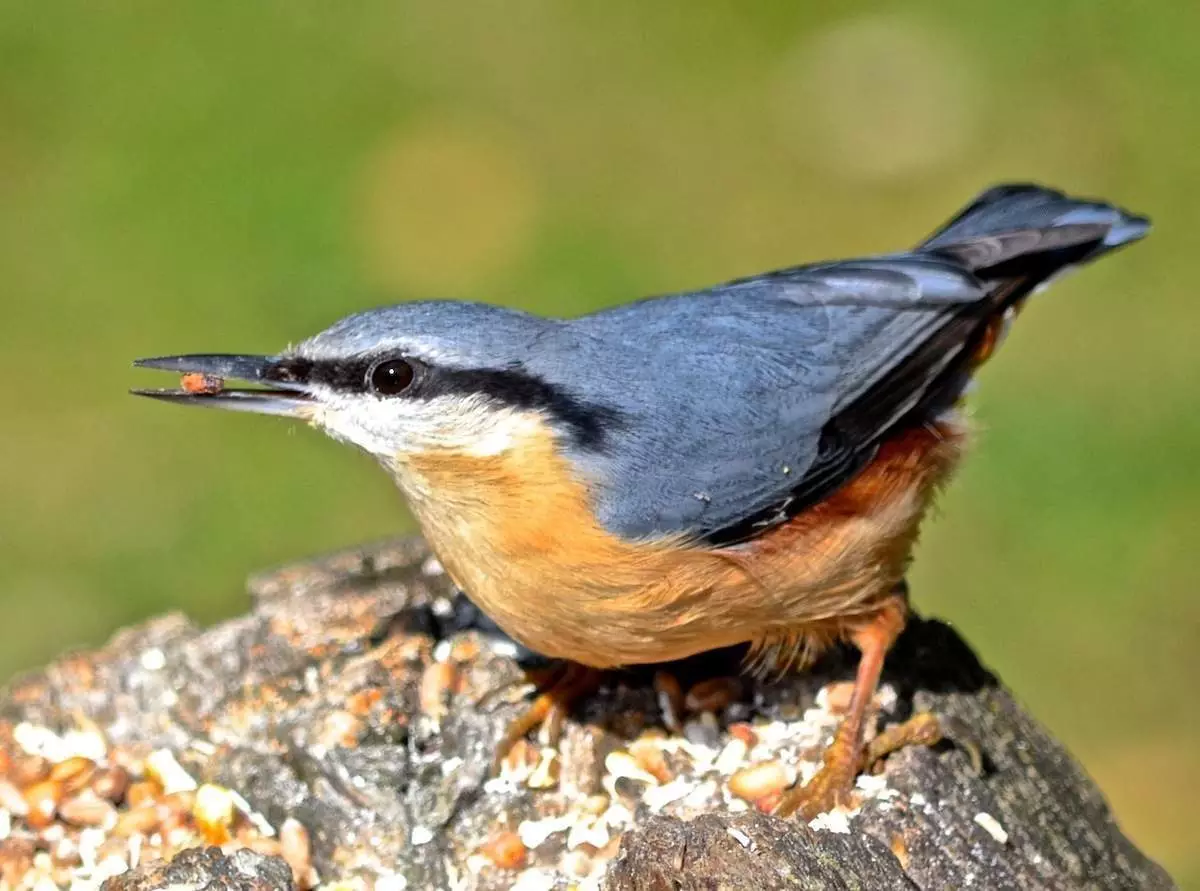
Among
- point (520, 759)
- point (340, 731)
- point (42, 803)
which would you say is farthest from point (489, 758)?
point (42, 803)

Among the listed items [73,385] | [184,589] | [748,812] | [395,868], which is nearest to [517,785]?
[395,868]

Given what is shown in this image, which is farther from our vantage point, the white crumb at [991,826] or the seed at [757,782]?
the seed at [757,782]

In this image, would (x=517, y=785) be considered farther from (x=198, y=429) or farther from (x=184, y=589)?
(x=198, y=429)

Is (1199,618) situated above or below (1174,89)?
below

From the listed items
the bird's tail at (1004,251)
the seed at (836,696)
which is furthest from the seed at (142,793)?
the bird's tail at (1004,251)

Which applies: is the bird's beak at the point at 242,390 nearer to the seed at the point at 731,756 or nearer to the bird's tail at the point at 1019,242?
the seed at the point at 731,756

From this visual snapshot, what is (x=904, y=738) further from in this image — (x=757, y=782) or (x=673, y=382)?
(x=673, y=382)

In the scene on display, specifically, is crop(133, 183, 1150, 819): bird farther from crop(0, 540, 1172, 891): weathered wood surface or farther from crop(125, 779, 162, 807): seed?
crop(125, 779, 162, 807): seed
